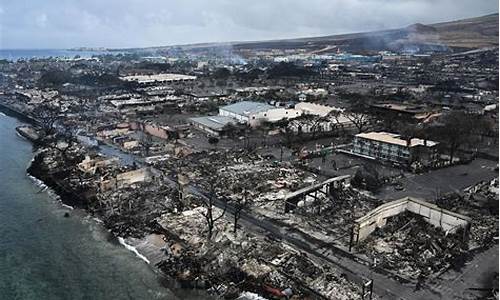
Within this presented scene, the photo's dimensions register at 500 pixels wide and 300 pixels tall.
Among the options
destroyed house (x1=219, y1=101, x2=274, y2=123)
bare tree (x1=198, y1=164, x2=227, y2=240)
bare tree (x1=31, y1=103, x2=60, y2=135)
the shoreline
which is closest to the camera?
the shoreline

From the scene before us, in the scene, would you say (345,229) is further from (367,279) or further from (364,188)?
(364,188)

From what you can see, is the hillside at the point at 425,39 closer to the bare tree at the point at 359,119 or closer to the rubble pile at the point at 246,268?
the bare tree at the point at 359,119

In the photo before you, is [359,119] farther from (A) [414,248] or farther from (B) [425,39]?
(B) [425,39]

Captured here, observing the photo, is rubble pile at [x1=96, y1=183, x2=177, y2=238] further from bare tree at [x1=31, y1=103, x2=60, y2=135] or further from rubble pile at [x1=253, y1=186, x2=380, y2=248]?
bare tree at [x1=31, y1=103, x2=60, y2=135]

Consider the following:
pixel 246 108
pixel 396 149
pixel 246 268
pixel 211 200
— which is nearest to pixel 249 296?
pixel 246 268

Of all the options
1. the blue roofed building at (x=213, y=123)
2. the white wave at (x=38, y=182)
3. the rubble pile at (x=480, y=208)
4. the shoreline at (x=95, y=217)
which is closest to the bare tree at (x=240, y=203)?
the shoreline at (x=95, y=217)

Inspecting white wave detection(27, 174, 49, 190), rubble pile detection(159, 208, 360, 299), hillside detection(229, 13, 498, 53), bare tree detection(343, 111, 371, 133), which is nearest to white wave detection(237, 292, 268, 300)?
rubble pile detection(159, 208, 360, 299)
